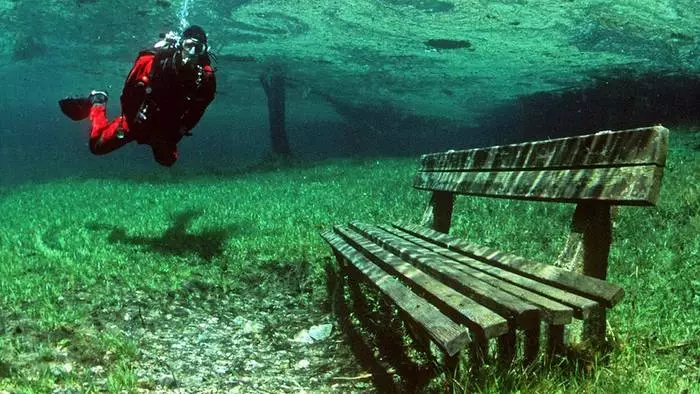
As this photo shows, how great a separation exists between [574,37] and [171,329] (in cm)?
1810

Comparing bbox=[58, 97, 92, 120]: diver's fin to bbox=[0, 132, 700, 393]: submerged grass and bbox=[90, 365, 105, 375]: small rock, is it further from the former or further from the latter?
bbox=[90, 365, 105, 375]: small rock

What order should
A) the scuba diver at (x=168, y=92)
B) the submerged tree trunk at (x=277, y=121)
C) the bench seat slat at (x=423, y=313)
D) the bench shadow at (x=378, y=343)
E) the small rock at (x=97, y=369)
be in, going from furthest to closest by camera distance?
1. the submerged tree trunk at (x=277, y=121)
2. the scuba diver at (x=168, y=92)
3. the small rock at (x=97, y=369)
4. the bench shadow at (x=378, y=343)
5. the bench seat slat at (x=423, y=313)

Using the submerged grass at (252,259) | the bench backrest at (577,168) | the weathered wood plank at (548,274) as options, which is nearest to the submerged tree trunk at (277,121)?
the submerged grass at (252,259)

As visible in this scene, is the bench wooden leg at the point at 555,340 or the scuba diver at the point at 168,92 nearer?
the bench wooden leg at the point at 555,340

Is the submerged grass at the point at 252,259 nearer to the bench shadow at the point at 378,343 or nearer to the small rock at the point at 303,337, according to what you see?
A: the bench shadow at the point at 378,343

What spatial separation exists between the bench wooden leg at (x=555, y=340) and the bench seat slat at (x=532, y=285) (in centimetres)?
17

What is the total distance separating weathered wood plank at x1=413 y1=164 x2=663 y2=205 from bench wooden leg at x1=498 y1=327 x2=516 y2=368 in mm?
895

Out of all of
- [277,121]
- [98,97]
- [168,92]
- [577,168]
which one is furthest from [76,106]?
[277,121]

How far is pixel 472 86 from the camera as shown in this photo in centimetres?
2867

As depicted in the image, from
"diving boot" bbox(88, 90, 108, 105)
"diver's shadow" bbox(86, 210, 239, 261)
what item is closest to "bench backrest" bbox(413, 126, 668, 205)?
"diver's shadow" bbox(86, 210, 239, 261)

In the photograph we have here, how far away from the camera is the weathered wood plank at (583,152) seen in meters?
2.42

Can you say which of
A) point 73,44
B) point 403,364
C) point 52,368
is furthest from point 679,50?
point 73,44

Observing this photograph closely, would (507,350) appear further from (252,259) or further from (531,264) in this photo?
(252,259)

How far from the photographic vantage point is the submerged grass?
299 cm
